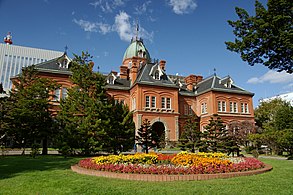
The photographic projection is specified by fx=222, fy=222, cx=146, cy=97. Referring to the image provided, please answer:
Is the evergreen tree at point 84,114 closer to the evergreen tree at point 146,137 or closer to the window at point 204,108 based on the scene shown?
the evergreen tree at point 146,137

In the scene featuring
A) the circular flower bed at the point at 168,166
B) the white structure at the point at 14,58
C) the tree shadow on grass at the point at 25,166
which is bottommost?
the tree shadow on grass at the point at 25,166

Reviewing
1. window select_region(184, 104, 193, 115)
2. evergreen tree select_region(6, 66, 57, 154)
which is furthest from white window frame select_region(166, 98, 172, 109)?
evergreen tree select_region(6, 66, 57, 154)

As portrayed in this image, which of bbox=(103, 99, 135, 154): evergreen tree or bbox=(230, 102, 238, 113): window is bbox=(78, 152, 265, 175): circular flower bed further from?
bbox=(230, 102, 238, 113): window

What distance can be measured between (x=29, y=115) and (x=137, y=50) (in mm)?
33913

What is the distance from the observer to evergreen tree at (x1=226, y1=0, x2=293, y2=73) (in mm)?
11984

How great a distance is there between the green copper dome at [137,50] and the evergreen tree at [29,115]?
3042 centimetres

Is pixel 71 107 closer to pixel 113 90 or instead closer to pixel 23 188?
pixel 23 188

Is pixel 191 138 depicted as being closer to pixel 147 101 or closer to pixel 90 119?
pixel 90 119

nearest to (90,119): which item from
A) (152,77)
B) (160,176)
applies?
(160,176)

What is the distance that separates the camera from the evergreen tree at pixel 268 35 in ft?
39.3

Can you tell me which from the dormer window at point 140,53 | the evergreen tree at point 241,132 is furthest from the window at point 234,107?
the dormer window at point 140,53

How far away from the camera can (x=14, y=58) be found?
8462 centimetres

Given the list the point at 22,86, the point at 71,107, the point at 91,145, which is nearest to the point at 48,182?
the point at 91,145

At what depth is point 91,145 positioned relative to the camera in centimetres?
1855
